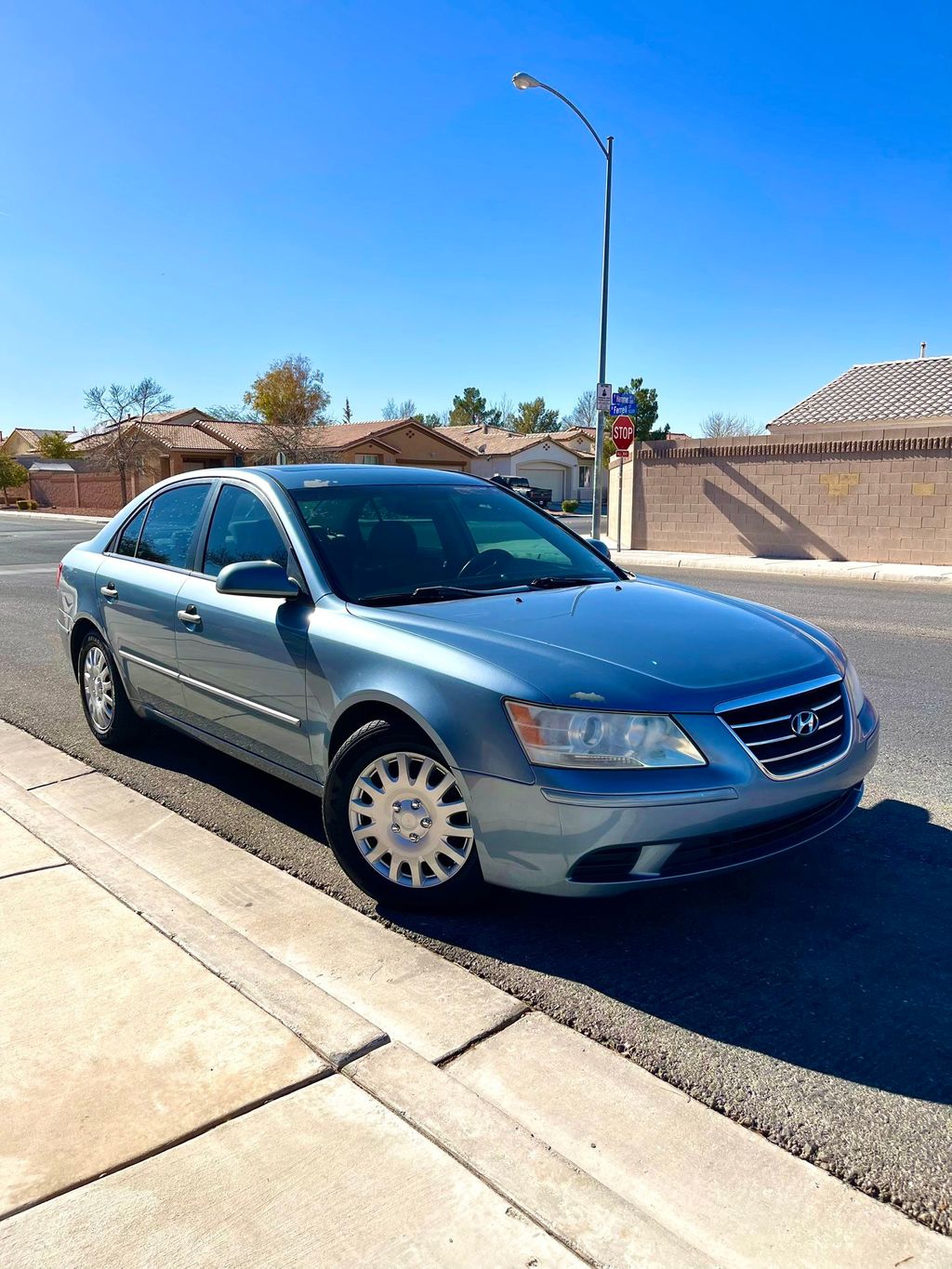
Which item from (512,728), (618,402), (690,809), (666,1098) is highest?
(618,402)

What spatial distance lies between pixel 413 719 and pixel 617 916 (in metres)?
1.01

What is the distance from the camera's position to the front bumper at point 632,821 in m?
3.02

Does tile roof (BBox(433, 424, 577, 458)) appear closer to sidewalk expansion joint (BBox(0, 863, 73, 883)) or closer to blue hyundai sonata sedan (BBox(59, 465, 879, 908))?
blue hyundai sonata sedan (BBox(59, 465, 879, 908))

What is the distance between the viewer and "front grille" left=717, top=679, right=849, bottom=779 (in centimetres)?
318

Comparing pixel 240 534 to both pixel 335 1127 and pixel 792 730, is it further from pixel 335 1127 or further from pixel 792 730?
pixel 335 1127

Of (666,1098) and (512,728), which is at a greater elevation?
(512,728)

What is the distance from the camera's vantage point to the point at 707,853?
3.14m

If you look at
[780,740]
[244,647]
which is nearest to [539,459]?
[244,647]

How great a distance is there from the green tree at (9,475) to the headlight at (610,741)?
2537 inches

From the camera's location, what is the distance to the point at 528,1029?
290 centimetres

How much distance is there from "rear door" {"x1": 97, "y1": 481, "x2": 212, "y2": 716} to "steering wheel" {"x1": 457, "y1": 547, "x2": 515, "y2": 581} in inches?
55.2

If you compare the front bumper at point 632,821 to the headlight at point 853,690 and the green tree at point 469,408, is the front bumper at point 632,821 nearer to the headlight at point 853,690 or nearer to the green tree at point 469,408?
the headlight at point 853,690

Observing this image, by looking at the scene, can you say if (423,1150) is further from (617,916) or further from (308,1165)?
(617,916)

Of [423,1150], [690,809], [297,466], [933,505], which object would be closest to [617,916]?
[690,809]
